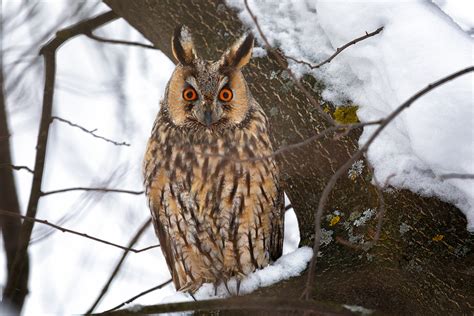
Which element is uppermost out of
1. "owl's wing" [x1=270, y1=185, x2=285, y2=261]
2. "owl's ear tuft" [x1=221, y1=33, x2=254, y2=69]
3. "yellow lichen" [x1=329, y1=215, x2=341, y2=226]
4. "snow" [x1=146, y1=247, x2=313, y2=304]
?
"owl's ear tuft" [x1=221, y1=33, x2=254, y2=69]

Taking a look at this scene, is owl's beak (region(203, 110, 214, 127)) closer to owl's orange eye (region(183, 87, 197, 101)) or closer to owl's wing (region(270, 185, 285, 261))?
owl's orange eye (region(183, 87, 197, 101))

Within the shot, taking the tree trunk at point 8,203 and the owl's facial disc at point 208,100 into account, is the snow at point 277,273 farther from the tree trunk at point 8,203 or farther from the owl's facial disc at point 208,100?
the tree trunk at point 8,203

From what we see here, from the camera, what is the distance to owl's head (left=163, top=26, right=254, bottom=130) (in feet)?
8.48

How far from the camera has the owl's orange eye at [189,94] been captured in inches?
104

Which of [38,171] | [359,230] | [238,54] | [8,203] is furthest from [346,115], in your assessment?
[8,203]

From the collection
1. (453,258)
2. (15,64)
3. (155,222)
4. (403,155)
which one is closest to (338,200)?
(403,155)

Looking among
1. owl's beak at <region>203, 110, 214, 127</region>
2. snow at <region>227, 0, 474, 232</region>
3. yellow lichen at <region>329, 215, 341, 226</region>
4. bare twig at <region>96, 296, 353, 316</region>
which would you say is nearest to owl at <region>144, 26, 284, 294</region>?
owl's beak at <region>203, 110, 214, 127</region>

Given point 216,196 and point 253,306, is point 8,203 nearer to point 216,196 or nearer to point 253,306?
point 216,196

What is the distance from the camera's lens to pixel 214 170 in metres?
2.68

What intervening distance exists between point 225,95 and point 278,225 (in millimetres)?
595

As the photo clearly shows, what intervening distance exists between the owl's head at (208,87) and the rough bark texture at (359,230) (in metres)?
0.13

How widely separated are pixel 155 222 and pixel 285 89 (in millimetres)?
785

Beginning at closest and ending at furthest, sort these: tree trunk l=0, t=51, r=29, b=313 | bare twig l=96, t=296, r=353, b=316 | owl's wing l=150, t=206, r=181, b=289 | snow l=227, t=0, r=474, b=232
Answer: bare twig l=96, t=296, r=353, b=316
snow l=227, t=0, r=474, b=232
owl's wing l=150, t=206, r=181, b=289
tree trunk l=0, t=51, r=29, b=313

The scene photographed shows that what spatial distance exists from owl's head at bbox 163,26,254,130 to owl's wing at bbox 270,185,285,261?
13.7 inches
